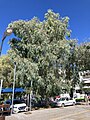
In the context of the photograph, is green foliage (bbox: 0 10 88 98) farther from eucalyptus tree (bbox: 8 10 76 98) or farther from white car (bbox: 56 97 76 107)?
white car (bbox: 56 97 76 107)

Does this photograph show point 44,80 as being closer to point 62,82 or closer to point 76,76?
point 62,82

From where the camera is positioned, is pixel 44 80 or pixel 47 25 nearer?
pixel 44 80

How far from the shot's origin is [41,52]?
103 feet

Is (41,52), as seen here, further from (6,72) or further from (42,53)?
(6,72)

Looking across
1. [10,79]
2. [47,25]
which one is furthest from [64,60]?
[10,79]

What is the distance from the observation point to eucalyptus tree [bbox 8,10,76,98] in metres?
30.2

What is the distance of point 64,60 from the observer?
33.2 meters

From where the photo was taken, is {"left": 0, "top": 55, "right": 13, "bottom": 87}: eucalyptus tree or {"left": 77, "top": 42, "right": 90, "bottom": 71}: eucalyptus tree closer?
{"left": 77, "top": 42, "right": 90, "bottom": 71}: eucalyptus tree

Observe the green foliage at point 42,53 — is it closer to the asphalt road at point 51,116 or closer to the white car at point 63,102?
the white car at point 63,102

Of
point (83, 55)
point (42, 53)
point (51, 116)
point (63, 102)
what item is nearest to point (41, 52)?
point (42, 53)

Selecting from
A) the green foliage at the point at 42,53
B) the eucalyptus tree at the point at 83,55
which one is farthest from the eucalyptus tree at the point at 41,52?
the eucalyptus tree at the point at 83,55

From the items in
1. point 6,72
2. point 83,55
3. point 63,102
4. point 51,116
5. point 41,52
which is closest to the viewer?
point 51,116

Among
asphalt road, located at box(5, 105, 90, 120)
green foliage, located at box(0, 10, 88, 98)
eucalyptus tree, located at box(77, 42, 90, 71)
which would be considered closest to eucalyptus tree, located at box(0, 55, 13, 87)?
green foliage, located at box(0, 10, 88, 98)

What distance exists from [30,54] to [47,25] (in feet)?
16.9
